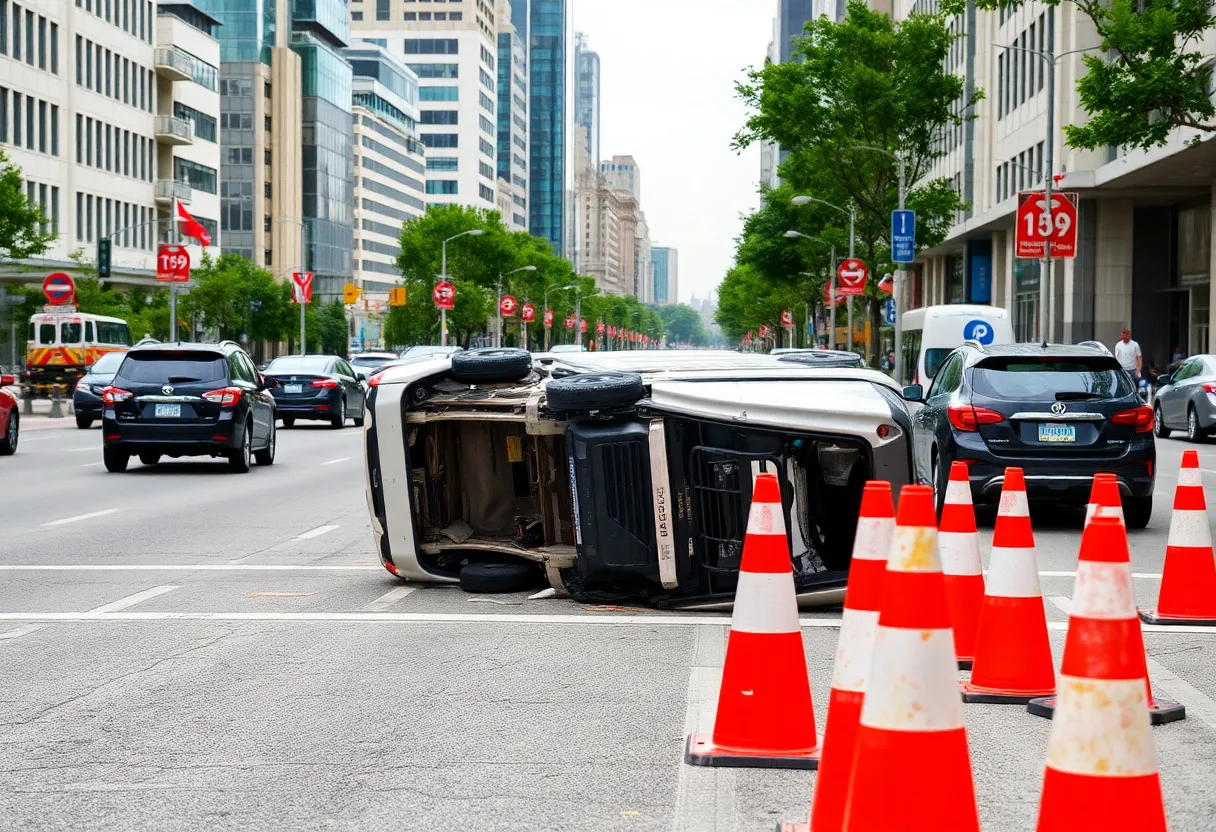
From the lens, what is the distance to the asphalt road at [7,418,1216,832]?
5.15 metres

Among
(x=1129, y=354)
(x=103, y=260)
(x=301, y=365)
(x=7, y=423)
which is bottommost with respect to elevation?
(x=7, y=423)

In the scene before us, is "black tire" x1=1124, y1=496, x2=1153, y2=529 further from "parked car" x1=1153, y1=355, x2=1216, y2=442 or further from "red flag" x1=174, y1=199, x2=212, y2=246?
"red flag" x1=174, y1=199, x2=212, y2=246

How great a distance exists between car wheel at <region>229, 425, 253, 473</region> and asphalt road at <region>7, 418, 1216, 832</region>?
934cm

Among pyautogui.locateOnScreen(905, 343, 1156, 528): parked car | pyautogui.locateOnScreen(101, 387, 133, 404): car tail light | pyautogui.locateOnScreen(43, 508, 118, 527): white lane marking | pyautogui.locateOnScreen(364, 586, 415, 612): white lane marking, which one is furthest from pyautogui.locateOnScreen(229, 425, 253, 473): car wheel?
pyautogui.locateOnScreen(364, 586, 415, 612): white lane marking

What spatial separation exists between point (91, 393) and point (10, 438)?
8859 millimetres

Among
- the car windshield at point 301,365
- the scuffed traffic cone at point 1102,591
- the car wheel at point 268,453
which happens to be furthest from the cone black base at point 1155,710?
the car windshield at point 301,365

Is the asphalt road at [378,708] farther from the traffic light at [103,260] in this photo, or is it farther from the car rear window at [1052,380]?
the traffic light at [103,260]

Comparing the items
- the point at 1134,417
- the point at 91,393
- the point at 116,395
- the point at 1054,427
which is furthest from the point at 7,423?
the point at 1134,417

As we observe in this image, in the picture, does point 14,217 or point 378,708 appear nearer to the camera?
point 378,708

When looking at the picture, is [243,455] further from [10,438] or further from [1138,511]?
[1138,511]

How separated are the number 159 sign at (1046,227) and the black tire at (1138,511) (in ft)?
80.4

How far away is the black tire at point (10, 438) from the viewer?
82.9 ft

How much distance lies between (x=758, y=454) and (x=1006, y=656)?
97.2 inches

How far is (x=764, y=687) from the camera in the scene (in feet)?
18.2
